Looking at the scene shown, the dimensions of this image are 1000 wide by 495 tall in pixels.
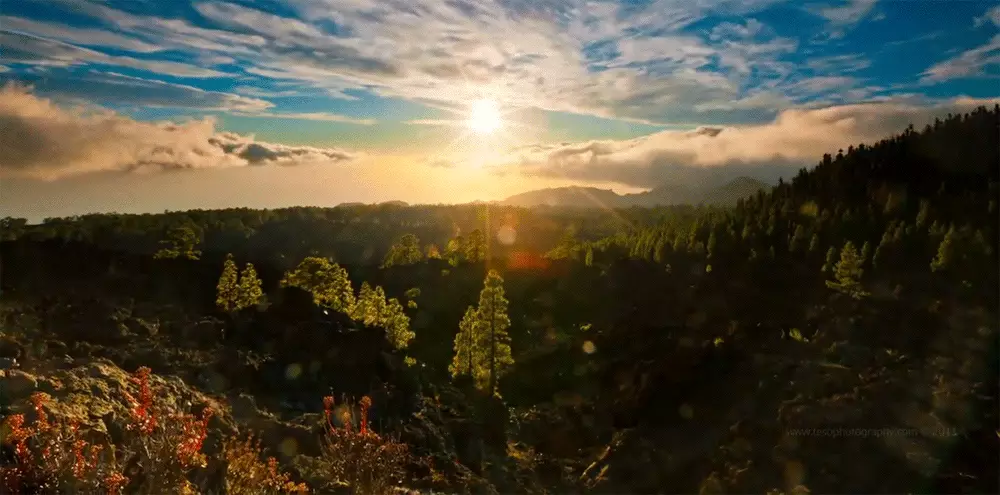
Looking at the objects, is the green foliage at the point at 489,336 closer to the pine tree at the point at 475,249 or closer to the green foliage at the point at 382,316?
the green foliage at the point at 382,316

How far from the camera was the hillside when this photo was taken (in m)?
22.9

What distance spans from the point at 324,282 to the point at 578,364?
33.9 metres

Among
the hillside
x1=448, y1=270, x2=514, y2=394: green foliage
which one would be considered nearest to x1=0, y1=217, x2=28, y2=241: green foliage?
the hillside

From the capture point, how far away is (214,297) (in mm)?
73625

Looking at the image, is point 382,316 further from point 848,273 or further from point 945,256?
point 945,256

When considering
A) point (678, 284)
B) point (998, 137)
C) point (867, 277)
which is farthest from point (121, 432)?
point (998, 137)

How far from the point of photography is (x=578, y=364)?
72.4 metres

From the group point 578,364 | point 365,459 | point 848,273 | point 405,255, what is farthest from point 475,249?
point 365,459

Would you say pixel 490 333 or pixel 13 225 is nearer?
pixel 490 333

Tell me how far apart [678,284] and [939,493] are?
2896 inches

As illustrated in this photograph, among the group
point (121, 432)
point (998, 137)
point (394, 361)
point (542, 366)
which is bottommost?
point (542, 366)

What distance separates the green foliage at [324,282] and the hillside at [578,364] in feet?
0.93

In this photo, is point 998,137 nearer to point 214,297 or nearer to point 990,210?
point 990,210

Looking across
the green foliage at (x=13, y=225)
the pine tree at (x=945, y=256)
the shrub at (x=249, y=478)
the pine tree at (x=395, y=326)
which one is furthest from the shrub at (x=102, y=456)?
the green foliage at (x=13, y=225)
